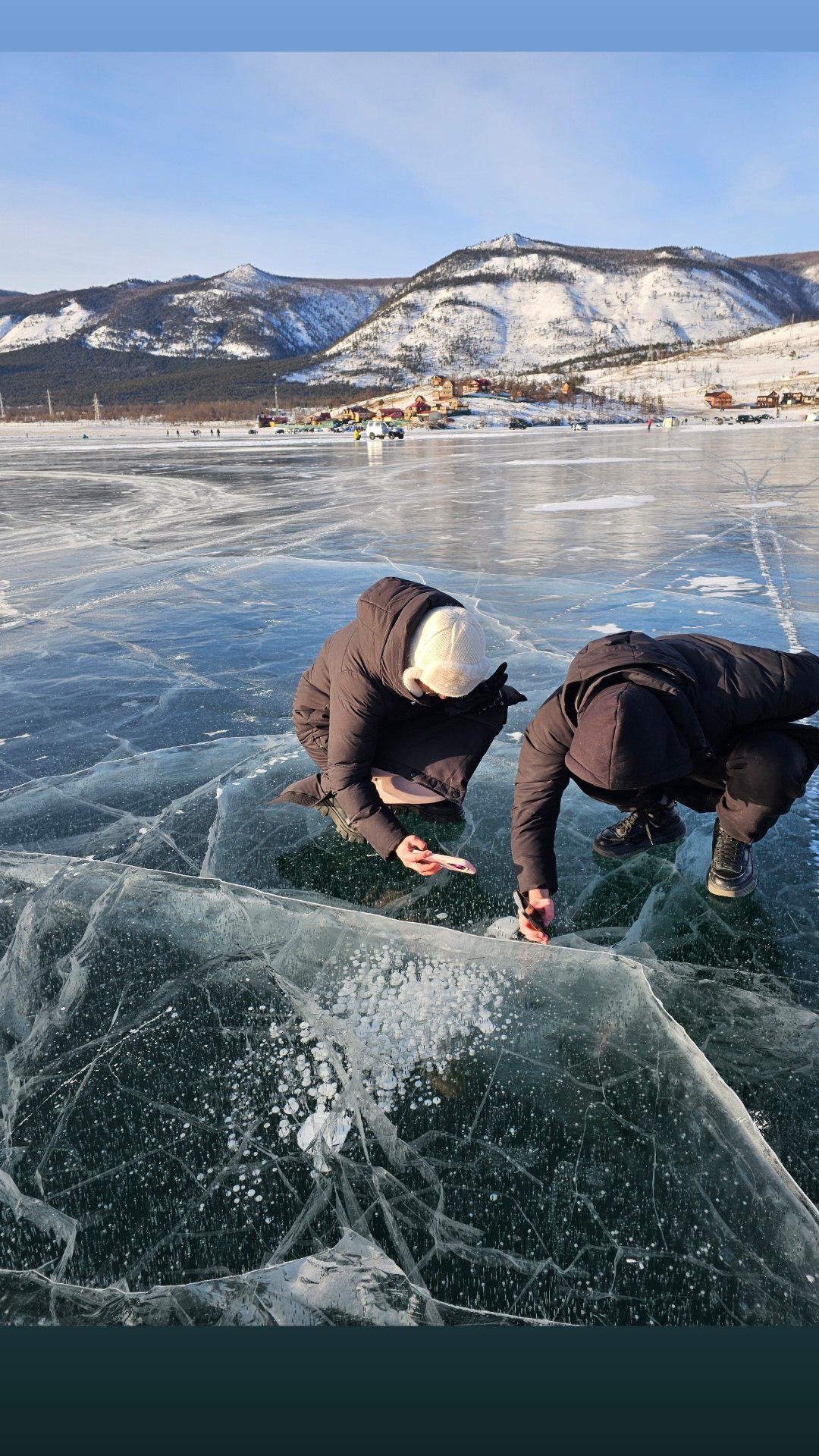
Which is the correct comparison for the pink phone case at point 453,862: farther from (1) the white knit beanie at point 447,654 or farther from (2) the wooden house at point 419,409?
(2) the wooden house at point 419,409

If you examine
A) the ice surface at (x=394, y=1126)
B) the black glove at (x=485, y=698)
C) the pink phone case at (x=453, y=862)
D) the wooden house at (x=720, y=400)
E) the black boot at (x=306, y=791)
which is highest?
the wooden house at (x=720, y=400)

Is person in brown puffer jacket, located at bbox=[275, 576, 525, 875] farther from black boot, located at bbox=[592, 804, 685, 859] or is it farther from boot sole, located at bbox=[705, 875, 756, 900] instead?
boot sole, located at bbox=[705, 875, 756, 900]

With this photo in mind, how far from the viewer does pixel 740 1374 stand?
1201mm

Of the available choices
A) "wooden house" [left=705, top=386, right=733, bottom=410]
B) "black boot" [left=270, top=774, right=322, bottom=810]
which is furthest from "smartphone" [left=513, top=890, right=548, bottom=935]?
"wooden house" [left=705, top=386, right=733, bottom=410]

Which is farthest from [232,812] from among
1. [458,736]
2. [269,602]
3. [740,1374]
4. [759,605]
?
[759,605]

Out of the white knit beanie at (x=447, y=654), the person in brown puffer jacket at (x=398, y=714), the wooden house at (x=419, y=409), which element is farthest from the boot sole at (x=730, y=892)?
the wooden house at (x=419, y=409)

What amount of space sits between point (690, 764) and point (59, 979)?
6.12 ft

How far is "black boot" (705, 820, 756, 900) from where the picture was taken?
254 cm

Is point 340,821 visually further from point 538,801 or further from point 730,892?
point 730,892

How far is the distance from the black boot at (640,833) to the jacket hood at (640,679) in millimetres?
759

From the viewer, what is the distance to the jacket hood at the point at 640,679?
1.98 m

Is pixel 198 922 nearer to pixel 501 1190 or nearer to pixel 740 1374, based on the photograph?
pixel 501 1190

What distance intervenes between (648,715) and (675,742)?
125 millimetres

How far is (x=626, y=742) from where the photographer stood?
186 cm
